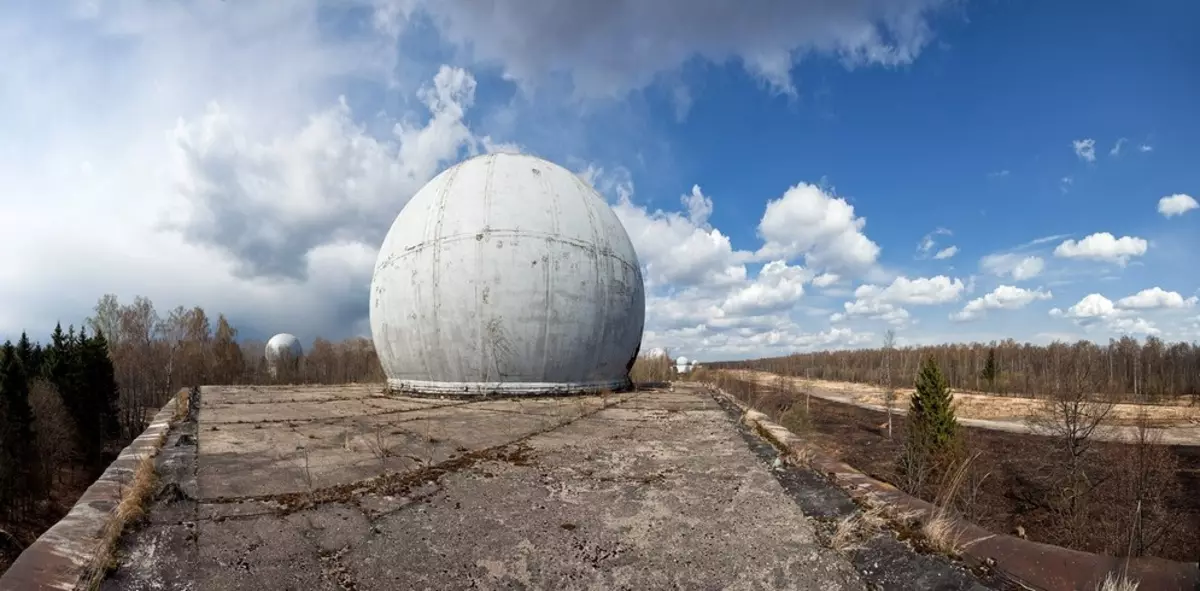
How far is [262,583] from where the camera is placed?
2.93 metres

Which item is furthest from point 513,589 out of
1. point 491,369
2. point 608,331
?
point 608,331

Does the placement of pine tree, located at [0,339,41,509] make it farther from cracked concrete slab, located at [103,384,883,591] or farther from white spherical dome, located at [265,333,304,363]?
white spherical dome, located at [265,333,304,363]

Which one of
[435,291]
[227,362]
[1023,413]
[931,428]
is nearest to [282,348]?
[227,362]

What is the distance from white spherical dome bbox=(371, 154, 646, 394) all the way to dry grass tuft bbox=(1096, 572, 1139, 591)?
365 inches

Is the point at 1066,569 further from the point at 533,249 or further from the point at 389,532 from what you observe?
the point at 533,249

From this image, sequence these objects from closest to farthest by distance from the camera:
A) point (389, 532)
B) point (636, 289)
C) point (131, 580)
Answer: point (131, 580) < point (389, 532) < point (636, 289)

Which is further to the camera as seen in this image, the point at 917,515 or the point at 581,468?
the point at 581,468

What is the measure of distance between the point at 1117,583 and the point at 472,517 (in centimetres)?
344

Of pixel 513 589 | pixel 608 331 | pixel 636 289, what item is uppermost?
pixel 636 289

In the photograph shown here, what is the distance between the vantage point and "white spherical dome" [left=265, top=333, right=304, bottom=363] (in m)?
47.6

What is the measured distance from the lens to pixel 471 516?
3861mm

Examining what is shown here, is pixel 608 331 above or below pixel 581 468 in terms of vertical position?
above

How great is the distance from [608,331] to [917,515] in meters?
8.84

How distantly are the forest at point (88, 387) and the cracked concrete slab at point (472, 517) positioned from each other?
14.5 feet
